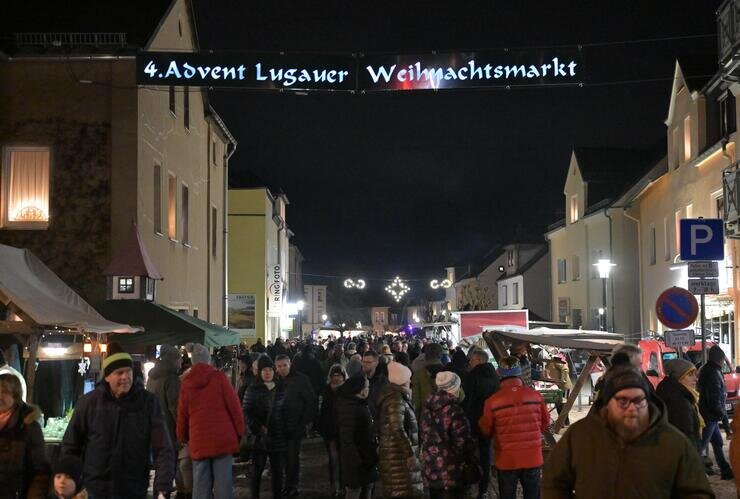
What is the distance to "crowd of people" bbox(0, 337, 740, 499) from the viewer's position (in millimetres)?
4828

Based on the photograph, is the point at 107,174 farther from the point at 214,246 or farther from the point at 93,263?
→ the point at 214,246

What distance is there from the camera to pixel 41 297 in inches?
483

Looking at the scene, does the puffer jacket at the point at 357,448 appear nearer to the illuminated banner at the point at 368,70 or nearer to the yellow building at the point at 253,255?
the illuminated banner at the point at 368,70

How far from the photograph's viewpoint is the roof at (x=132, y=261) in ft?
61.8

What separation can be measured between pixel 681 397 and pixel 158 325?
946 cm

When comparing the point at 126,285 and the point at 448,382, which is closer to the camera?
the point at 448,382

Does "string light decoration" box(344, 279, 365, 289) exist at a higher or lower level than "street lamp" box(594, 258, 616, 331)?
higher

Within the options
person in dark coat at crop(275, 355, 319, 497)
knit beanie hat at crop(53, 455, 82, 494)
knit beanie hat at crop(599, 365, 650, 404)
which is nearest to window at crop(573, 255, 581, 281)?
person in dark coat at crop(275, 355, 319, 497)

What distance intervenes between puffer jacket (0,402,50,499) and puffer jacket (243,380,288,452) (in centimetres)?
501

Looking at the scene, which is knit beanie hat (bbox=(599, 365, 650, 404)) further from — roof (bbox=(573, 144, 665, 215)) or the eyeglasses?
roof (bbox=(573, 144, 665, 215))

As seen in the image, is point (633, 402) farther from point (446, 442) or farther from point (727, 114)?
point (727, 114)

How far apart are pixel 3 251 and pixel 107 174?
6578 millimetres

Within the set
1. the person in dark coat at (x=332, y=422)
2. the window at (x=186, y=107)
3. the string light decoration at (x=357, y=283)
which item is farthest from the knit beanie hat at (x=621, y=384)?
the string light decoration at (x=357, y=283)

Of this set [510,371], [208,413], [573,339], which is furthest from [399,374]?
[573,339]
